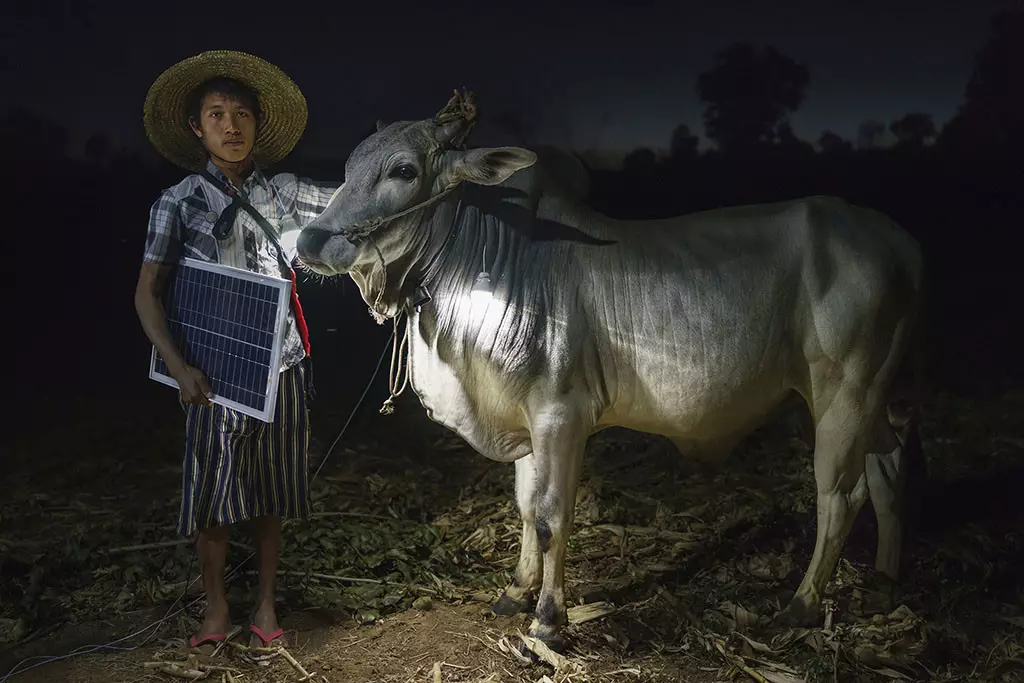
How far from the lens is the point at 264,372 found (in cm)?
312

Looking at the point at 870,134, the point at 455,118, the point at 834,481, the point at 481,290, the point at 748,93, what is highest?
the point at 748,93

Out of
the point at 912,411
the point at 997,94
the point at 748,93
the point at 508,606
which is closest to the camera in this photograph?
the point at 508,606

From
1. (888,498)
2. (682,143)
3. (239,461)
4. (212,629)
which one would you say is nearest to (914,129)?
(682,143)

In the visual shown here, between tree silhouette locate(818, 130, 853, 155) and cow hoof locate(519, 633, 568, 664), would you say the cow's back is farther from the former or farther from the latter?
tree silhouette locate(818, 130, 853, 155)

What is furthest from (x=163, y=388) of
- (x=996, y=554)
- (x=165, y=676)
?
(x=996, y=554)

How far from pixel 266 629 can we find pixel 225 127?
208 cm

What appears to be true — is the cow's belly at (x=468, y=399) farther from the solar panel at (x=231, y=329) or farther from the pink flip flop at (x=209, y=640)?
the pink flip flop at (x=209, y=640)

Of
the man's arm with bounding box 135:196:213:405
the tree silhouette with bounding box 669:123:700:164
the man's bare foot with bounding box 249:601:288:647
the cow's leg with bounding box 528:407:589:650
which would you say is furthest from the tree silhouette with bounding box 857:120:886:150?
the man's bare foot with bounding box 249:601:288:647

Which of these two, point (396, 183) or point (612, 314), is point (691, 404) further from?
point (396, 183)

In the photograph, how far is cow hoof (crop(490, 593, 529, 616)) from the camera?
3.97 meters

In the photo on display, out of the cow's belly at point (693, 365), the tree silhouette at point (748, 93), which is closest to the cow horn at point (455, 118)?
the cow's belly at point (693, 365)

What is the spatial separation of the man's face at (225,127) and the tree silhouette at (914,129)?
3732mm

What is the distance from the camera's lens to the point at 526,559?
4070 millimetres

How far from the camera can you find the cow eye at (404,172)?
3.37m
